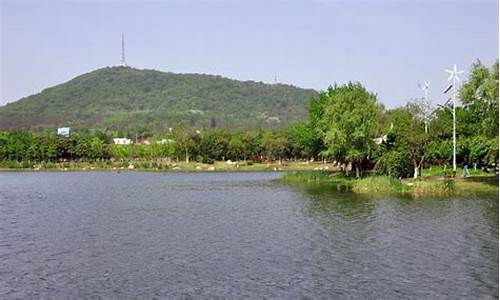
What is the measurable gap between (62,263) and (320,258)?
368 inches

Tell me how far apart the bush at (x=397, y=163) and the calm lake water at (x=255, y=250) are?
1060 centimetres

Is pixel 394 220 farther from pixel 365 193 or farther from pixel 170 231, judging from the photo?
pixel 365 193

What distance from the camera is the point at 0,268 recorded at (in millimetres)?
21266

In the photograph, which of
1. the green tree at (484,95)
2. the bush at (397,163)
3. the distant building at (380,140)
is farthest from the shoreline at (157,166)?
the green tree at (484,95)

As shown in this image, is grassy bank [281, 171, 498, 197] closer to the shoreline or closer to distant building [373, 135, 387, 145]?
distant building [373, 135, 387, 145]

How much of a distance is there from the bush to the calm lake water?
1060 cm

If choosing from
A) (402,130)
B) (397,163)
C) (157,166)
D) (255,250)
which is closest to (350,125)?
(402,130)

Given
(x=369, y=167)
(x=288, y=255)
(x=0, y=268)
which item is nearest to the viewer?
(x=0, y=268)

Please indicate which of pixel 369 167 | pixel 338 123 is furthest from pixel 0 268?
pixel 369 167

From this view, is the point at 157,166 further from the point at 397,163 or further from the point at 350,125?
the point at 397,163

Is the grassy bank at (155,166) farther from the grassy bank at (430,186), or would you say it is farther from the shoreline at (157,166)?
the grassy bank at (430,186)

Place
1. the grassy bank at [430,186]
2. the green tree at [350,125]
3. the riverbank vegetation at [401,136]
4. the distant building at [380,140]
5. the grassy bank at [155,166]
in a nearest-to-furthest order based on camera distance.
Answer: the grassy bank at [430,186]
the riverbank vegetation at [401,136]
the green tree at [350,125]
the distant building at [380,140]
the grassy bank at [155,166]

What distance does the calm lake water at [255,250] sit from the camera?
721 inches

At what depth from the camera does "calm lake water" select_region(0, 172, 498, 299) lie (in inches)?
721
